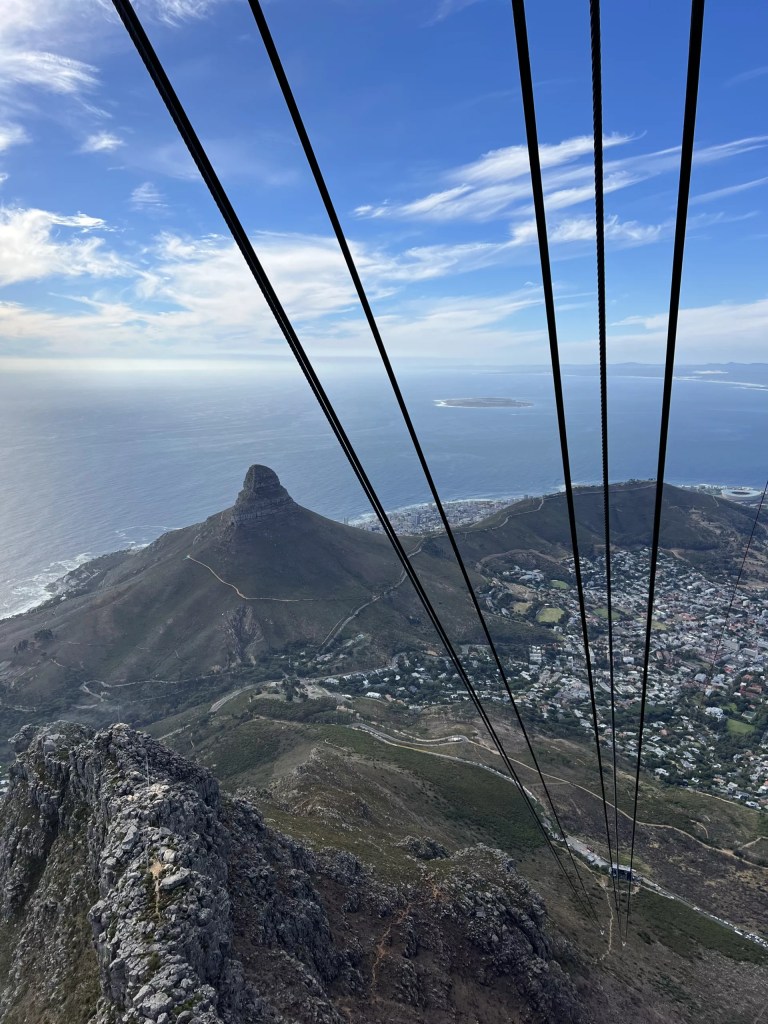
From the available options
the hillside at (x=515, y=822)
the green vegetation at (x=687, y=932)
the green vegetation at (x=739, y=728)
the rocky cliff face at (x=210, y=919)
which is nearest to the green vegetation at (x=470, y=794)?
the hillside at (x=515, y=822)

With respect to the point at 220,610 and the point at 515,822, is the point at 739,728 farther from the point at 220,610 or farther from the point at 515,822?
the point at 220,610

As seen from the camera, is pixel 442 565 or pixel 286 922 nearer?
pixel 286 922

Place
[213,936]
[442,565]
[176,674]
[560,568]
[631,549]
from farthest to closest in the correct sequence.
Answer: [631,549] → [560,568] → [442,565] → [176,674] → [213,936]

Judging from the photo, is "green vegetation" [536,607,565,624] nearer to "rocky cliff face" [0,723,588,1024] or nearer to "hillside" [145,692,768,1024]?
"hillside" [145,692,768,1024]

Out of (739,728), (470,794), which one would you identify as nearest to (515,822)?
(470,794)

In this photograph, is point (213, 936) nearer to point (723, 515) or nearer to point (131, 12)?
point (131, 12)

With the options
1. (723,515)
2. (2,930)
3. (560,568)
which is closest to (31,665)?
(2,930)

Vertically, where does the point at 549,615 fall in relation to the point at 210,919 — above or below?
below
